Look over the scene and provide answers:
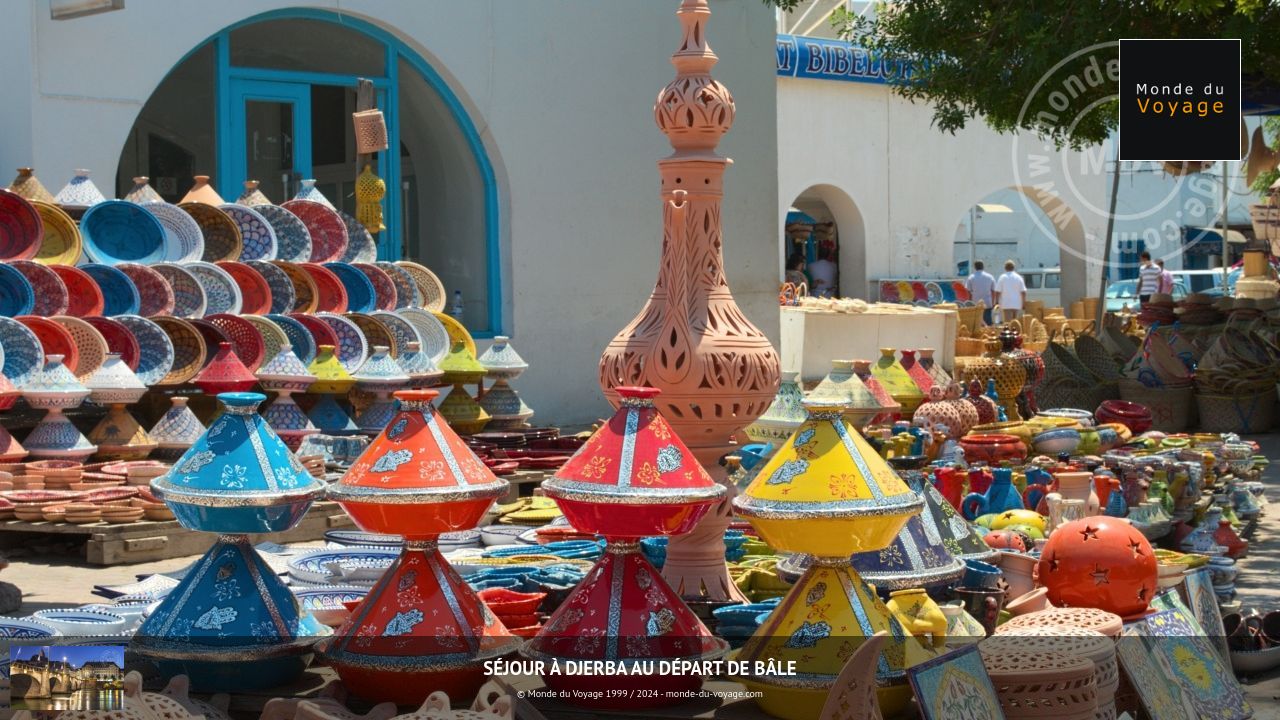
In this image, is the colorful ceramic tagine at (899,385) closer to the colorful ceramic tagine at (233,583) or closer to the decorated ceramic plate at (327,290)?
the decorated ceramic plate at (327,290)

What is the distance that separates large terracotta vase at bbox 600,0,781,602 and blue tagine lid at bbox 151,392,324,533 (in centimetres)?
124

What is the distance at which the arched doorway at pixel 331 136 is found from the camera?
426 inches

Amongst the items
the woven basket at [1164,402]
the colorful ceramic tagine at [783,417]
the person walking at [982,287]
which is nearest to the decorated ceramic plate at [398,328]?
the colorful ceramic tagine at [783,417]

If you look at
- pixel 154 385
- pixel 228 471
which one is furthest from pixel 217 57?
pixel 228 471

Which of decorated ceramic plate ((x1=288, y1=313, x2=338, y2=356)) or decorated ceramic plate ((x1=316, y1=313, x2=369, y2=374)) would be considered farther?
decorated ceramic plate ((x1=316, y1=313, x2=369, y2=374))

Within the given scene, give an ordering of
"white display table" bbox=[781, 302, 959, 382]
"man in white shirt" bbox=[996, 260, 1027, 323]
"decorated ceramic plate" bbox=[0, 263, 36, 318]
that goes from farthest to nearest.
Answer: "man in white shirt" bbox=[996, 260, 1027, 323], "white display table" bbox=[781, 302, 959, 382], "decorated ceramic plate" bbox=[0, 263, 36, 318]

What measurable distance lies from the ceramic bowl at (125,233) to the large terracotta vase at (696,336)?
4871 millimetres

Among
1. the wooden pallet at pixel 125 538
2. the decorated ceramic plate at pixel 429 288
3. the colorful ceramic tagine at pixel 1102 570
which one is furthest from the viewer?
the decorated ceramic plate at pixel 429 288

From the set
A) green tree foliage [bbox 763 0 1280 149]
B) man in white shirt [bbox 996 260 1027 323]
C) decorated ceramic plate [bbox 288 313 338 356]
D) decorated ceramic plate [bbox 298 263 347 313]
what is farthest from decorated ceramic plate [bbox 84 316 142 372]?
man in white shirt [bbox 996 260 1027 323]

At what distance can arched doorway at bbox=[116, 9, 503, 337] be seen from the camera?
10812 mm

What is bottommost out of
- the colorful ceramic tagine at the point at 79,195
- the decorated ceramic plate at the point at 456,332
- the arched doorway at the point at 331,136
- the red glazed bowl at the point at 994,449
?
the red glazed bowl at the point at 994,449

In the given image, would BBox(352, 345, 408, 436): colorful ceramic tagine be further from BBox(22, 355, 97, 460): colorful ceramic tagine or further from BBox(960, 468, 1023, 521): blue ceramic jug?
BBox(960, 468, 1023, 521): blue ceramic jug

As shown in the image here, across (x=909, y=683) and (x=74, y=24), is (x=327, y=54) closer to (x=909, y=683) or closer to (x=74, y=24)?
(x=74, y=24)

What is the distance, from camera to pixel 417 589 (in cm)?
375
